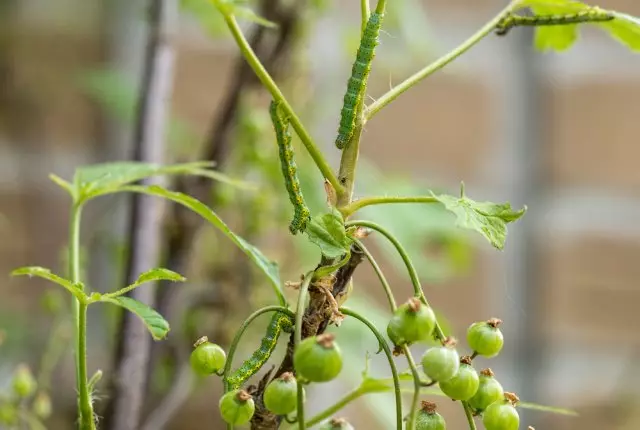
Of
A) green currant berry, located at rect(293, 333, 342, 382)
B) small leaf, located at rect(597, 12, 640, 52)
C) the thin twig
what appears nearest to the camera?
green currant berry, located at rect(293, 333, 342, 382)

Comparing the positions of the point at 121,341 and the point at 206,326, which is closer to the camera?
the point at 121,341

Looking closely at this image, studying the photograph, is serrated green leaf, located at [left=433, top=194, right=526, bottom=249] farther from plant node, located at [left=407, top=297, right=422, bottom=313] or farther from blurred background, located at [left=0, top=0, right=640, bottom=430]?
blurred background, located at [left=0, top=0, right=640, bottom=430]

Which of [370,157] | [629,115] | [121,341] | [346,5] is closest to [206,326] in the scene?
[121,341]

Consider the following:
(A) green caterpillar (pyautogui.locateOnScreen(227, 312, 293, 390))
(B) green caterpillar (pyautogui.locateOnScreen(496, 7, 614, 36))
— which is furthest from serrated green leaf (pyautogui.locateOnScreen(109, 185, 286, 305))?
(B) green caterpillar (pyautogui.locateOnScreen(496, 7, 614, 36))

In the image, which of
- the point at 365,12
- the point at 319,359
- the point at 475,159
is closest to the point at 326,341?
the point at 319,359

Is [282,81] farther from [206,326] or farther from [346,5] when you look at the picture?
[346,5]

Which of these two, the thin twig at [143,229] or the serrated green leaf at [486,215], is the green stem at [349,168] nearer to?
the serrated green leaf at [486,215]
